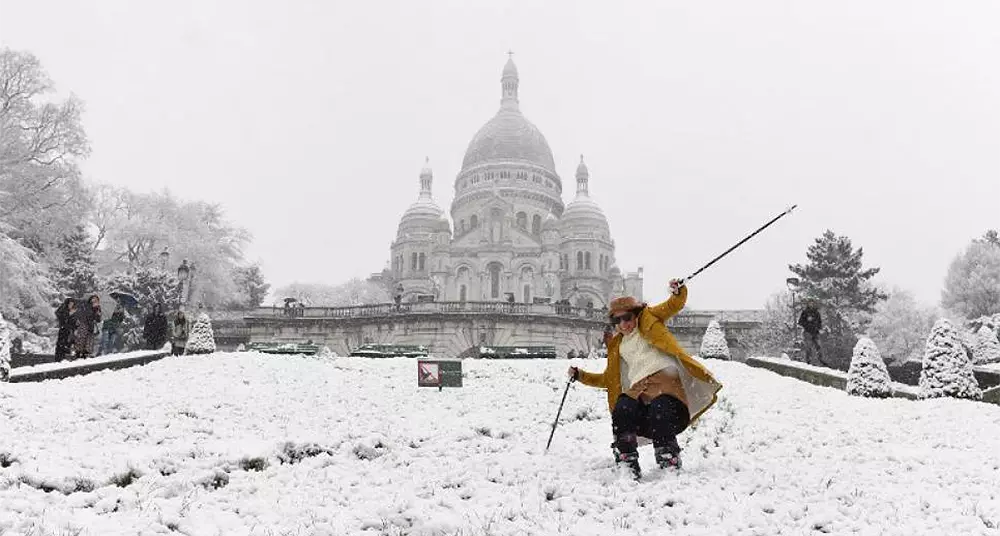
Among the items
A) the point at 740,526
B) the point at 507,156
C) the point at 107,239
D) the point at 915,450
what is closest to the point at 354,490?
the point at 740,526

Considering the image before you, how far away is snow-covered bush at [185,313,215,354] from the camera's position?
19781 mm

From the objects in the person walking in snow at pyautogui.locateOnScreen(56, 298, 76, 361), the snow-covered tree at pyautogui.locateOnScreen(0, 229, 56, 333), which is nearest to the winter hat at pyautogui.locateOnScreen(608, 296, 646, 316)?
the person walking in snow at pyautogui.locateOnScreen(56, 298, 76, 361)

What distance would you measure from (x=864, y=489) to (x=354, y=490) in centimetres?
464

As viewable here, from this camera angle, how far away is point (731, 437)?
32.2ft

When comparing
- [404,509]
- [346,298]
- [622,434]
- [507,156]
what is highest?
[507,156]

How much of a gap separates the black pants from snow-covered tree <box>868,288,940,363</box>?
51.2 m

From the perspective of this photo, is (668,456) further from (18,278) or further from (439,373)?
(18,278)

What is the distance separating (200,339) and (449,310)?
18.1 metres

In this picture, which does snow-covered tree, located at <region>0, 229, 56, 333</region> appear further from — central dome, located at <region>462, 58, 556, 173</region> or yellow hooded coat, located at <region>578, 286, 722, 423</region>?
central dome, located at <region>462, 58, 556, 173</region>

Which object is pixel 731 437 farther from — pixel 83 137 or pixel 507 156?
pixel 507 156

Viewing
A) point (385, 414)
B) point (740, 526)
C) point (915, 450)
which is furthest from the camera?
point (385, 414)

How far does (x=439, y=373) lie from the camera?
14828 mm

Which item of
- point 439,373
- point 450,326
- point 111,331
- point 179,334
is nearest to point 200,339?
point 179,334

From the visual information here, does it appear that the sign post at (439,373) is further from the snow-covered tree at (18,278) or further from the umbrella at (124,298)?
the snow-covered tree at (18,278)
